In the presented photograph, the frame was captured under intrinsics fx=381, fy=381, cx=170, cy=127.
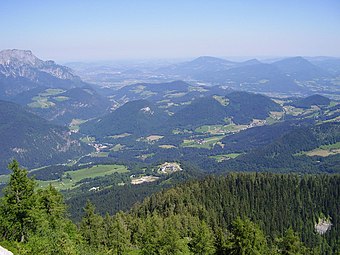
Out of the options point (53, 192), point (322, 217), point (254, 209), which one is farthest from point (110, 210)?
point (53, 192)

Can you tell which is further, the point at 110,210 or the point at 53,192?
the point at 110,210

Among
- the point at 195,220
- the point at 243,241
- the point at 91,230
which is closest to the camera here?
the point at 243,241

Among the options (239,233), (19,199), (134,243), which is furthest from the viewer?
(134,243)

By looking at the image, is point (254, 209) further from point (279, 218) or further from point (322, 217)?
point (322, 217)

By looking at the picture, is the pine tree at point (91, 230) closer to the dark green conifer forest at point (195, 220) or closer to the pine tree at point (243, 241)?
the dark green conifer forest at point (195, 220)

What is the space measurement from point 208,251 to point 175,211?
55.1 metres

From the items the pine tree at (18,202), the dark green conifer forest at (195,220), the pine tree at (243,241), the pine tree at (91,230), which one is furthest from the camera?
the pine tree at (91,230)

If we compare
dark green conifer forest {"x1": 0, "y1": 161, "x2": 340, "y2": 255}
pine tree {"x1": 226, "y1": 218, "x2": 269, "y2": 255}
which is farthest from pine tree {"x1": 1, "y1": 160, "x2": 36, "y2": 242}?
pine tree {"x1": 226, "y1": 218, "x2": 269, "y2": 255}

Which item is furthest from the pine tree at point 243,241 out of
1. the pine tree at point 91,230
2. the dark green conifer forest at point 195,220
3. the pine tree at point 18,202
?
the pine tree at point 18,202

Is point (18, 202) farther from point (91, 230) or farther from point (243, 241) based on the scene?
point (243, 241)

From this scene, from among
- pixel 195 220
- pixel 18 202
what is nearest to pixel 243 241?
pixel 18 202

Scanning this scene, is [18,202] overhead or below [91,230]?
overhead

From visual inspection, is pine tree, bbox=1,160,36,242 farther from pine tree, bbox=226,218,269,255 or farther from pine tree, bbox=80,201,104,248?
pine tree, bbox=226,218,269,255

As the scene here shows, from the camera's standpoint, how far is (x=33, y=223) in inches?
2056
